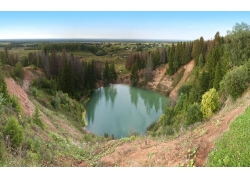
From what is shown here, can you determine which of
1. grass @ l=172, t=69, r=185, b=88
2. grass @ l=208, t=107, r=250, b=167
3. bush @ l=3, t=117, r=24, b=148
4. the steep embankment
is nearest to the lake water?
grass @ l=172, t=69, r=185, b=88

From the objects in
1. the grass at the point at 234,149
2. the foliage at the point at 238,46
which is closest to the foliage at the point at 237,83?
the foliage at the point at 238,46

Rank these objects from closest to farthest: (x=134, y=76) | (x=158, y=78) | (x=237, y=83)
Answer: (x=237, y=83), (x=158, y=78), (x=134, y=76)

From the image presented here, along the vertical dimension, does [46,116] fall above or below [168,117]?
above

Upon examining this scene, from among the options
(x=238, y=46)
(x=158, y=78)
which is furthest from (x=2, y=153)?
(x=158, y=78)

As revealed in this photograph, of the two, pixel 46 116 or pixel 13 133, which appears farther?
pixel 46 116

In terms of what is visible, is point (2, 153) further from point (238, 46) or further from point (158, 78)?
point (158, 78)

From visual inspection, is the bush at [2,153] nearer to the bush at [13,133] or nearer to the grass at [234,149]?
the bush at [13,133]

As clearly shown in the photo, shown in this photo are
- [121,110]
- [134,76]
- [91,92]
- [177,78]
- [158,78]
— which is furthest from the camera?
[134,76]
